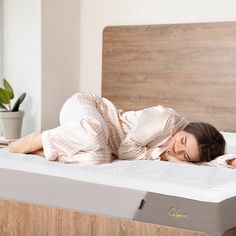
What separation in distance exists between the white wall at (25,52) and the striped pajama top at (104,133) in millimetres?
1066

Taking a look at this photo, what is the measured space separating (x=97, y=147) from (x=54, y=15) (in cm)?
155

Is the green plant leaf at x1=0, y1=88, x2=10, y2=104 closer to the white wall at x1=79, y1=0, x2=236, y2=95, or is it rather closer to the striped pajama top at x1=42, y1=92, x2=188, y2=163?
the white wall at x1=79, y1=0, x2=236, y2=95

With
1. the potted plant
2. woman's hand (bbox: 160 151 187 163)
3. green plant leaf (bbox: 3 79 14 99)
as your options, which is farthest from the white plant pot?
woman's hand (bbox: 160 151 187 163)

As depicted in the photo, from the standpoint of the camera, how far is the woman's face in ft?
6.56

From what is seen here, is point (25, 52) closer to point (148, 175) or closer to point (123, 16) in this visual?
point (123, 16)

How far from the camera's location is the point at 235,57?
276 cm

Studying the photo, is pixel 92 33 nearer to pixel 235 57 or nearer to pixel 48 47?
pixel 48 47

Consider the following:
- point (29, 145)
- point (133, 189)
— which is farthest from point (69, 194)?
point (29, 145)

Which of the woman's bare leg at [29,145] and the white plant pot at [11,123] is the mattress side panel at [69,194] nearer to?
the woman's bare leg at [29,145]

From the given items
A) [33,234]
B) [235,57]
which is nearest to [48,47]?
[235,57]

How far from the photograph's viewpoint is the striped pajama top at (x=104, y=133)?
196 cm

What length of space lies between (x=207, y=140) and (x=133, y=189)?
20.9 inches

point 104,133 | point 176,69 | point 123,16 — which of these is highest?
point 123,16

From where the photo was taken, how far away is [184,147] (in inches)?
79.5
